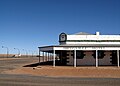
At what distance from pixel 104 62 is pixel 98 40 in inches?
138

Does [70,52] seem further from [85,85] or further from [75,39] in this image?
[85,85]

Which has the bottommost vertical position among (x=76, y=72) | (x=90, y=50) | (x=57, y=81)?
(x=76, y=72)

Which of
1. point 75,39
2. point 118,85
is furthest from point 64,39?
point 118,85

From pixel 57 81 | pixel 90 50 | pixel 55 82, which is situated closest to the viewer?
pixel 55 82

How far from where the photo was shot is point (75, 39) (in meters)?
42.0

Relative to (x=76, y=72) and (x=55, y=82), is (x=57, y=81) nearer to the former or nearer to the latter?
(x=55, y=82)

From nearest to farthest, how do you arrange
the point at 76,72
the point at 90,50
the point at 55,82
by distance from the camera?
the point at 55,82 < the point at 76,72 < the point at 90,50

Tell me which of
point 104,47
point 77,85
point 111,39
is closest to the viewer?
point 77,85

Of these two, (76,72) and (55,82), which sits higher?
(55,82)

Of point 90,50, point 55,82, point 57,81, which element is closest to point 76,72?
point 57,81

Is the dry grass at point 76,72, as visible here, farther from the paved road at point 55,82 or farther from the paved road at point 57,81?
the paved road at point 55,82

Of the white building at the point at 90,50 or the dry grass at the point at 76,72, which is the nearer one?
the dry grass at the point at 76,72

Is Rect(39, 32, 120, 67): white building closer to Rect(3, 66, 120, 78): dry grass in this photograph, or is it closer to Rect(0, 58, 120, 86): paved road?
Rect(3, 66, 120, 78): dry grass

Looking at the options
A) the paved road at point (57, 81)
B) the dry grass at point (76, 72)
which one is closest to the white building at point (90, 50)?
the dry grass at point (76, 72)
